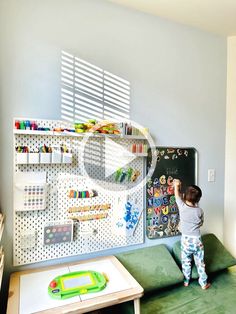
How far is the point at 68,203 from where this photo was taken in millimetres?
1628

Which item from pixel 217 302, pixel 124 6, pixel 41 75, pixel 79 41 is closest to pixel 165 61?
pixel 124 6

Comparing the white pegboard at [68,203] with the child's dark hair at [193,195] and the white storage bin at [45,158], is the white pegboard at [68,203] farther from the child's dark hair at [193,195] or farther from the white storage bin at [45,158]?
the child's dark hair at [193,195]

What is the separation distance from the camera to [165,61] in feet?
6.63

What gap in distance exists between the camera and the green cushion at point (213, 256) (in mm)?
1946

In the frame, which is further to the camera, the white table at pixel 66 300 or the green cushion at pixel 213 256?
the green cushion at pixel 213 256

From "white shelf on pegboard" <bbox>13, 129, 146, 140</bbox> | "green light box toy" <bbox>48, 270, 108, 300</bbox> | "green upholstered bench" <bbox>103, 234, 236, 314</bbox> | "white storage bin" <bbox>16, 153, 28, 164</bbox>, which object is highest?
"white shelf on pegboard" <bbox>13, 129, 146, 140</bbox>

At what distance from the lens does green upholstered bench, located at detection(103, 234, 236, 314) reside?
1.55 meters

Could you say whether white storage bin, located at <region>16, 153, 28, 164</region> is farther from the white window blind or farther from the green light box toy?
the green light box toy

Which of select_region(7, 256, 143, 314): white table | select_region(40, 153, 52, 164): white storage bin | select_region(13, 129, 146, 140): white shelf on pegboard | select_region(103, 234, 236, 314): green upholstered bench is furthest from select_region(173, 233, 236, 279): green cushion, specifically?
select_region(40, 153, 52, 164): white storage bin

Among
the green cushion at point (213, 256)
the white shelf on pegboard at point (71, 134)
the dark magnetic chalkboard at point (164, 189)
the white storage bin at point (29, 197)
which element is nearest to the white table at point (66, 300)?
the white storage bin at point (29, 197)

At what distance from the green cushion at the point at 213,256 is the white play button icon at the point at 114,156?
0.89m

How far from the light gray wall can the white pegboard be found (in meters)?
0.09

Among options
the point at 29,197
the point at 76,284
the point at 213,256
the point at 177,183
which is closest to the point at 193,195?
the point at 177,183

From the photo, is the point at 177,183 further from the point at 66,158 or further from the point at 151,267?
the point at 66,158
